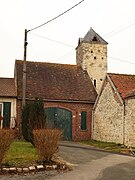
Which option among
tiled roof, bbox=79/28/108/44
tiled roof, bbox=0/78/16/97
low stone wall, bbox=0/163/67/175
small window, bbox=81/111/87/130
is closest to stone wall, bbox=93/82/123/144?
small window, bbox=81/111/87/130

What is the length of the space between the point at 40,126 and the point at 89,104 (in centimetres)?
1541

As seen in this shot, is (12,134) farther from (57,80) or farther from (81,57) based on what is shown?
(81,57)

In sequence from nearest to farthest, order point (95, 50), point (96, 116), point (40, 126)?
point (40, 126) < point (96, 116) < point (95, 50)

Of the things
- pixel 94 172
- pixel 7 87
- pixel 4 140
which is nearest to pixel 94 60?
pixel 7 87

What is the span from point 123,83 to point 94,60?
33.7ft

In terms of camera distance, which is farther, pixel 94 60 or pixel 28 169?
pixel 94 60

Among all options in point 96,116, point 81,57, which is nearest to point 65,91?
point 96,116

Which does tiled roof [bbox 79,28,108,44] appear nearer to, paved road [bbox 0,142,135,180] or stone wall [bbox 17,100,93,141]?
stone wall [bbox 17,100,93,141]

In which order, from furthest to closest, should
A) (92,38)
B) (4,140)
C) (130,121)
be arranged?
(92,38) < (130,121) < (4,140)

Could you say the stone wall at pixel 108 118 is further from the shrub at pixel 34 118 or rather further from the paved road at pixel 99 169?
the paved road at pixel 99 169

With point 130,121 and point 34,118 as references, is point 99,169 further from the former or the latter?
point 130,121

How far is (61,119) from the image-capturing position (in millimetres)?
30766

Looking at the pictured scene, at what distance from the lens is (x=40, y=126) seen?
16.6 metres

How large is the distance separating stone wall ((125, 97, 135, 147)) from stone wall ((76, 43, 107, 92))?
12.4 metres
